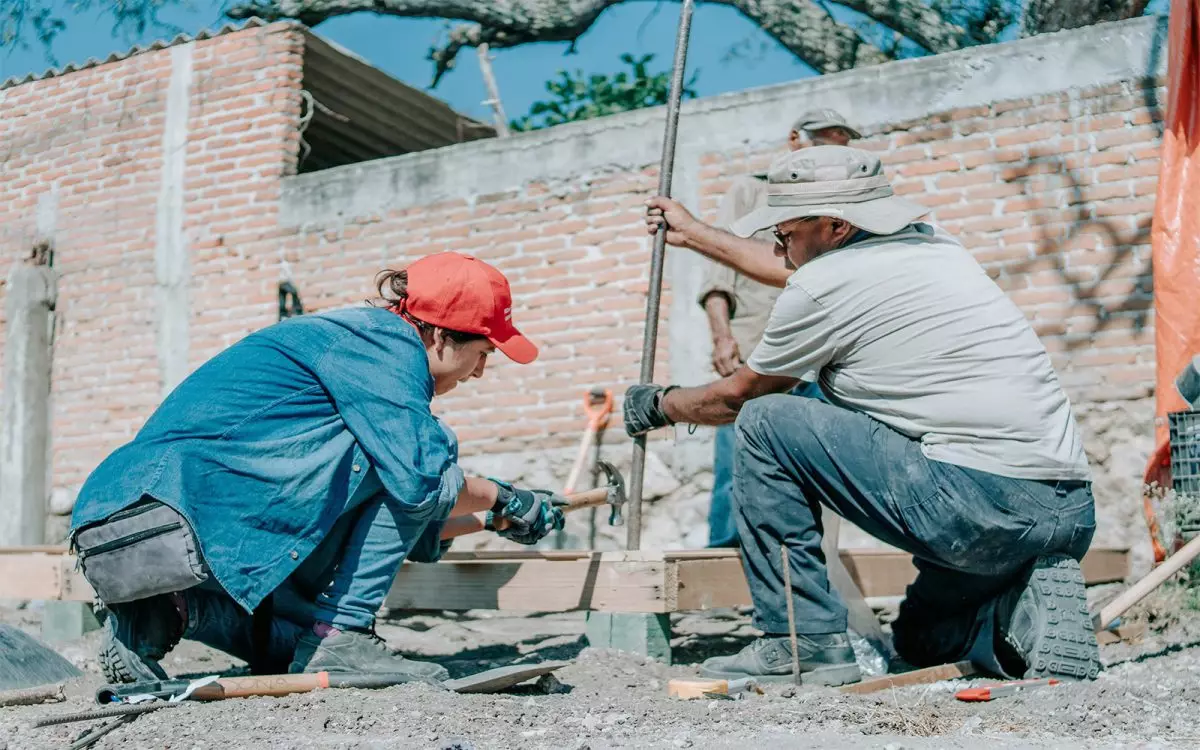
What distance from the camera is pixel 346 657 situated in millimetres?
2820

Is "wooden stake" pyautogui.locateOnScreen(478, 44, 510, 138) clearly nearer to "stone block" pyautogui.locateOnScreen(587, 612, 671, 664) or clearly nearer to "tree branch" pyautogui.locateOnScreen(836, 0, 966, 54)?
"tree branch" pyautogui.locateOnScreen(836, 0, 966, 54)

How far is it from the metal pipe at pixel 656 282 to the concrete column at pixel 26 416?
4.96 meters

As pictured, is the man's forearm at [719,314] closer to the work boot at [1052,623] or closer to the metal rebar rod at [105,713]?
the work boot at [1052,623]

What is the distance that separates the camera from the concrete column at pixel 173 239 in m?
7.24

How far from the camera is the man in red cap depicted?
2662 mm

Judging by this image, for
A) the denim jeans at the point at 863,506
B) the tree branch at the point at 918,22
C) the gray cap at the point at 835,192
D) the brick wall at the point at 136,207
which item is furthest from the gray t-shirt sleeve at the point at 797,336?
the tree branch at the point at 918,22

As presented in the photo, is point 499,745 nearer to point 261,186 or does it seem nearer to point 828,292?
point 828,292

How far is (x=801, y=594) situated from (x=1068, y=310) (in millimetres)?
2683

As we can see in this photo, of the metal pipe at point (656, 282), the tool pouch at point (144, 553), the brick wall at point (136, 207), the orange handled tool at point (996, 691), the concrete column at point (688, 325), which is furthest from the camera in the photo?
the brick wall at point (136, 207)

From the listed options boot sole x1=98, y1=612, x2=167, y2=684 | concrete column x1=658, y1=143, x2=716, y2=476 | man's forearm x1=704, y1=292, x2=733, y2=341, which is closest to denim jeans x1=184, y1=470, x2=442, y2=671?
boot sole x1=98, y1=612, x2=167, y2=684

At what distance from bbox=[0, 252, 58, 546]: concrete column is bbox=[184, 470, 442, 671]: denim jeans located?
5.31 metres

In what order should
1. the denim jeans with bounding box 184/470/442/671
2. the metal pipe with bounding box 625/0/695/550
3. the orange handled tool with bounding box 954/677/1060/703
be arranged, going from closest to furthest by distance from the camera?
the orange handled tool with bounding box 954/677/1060/703 < the denim jeans with bounding box 184/470/442/671 < the metal pipe with bounding box 625/0/695/550

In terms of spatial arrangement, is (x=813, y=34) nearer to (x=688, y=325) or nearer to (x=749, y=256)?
(x=688, y=325)

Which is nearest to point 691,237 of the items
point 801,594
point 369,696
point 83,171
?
point 801,594
